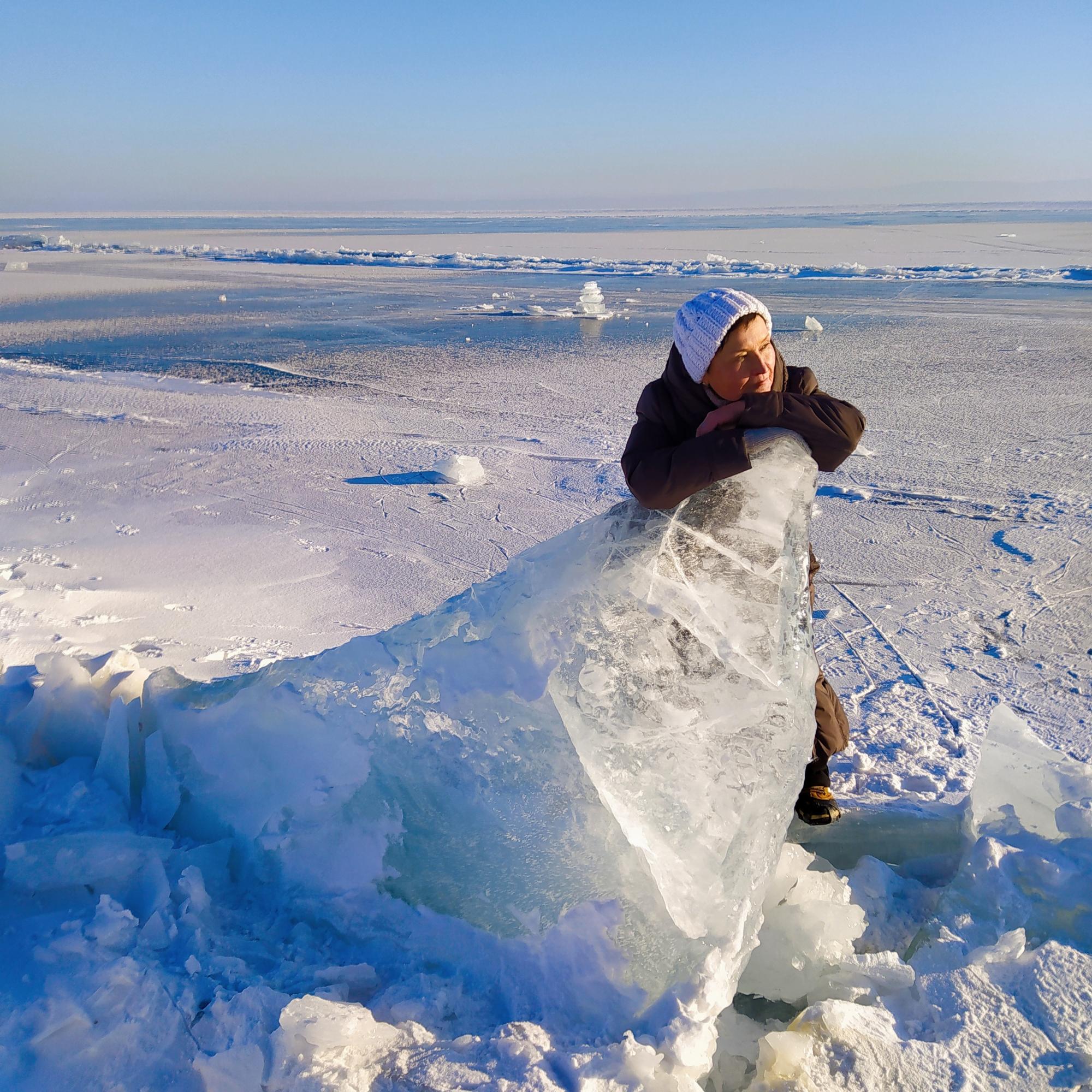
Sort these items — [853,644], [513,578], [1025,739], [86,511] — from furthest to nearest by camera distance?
1. [86,511]
2. [853,644]
3. [1025,739]
4. [513,578]

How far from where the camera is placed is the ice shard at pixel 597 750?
1.73 m

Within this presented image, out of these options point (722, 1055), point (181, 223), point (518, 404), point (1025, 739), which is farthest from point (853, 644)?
point (181, 223)

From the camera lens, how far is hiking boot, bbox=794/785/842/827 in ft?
7.97

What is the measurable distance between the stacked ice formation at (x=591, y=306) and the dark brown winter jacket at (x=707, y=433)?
35.9ft

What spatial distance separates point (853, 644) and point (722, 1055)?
2.22 meters

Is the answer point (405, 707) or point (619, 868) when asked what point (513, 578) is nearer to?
point (405, 707)

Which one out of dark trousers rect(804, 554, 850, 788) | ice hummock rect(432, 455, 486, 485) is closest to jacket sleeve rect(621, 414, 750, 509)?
dark trousers rect(804, 554, 850, 788)

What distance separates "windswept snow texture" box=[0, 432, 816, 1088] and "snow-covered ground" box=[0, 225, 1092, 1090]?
0.07 ft

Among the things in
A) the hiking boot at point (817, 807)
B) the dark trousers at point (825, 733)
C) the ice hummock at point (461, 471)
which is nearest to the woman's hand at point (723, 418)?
the dark trousers at point (825, 733)

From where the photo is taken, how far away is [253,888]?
1936 mm

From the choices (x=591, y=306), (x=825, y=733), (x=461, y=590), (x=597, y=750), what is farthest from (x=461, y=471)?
(x=591, y=306)

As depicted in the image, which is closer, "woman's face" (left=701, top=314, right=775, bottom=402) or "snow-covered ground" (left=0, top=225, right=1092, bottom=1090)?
"snow-covered ground" (left=0, top=225, right=1092, bottom=1090)

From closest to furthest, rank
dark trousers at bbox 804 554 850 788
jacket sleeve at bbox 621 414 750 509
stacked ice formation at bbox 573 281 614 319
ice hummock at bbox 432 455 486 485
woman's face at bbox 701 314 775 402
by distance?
jacket sleeve at bbox 621 414 750 509 → woman's face at bbox 701 314 775 402 → dark trousers at bbox 804 554 850 788 → ice hummock at bbox 432 455 486 485 → stacked ice formation at bbox 573 281 614 319

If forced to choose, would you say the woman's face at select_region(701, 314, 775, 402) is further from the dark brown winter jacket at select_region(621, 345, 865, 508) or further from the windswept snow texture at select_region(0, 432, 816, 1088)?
the windswept snow texture at select_region(0, 432, 816, 1088)
